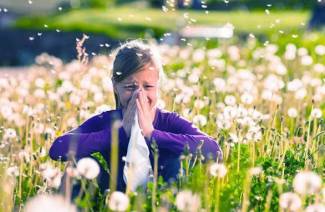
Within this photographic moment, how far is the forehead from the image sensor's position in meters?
3.97

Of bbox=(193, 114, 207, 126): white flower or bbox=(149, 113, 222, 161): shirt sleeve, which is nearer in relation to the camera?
bbox=(149, 113, 222, 161): shirt sleeve

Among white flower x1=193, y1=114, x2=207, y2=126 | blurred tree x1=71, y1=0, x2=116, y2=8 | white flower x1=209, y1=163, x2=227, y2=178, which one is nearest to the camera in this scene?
white flower x1=209, y1=163, x2=227, y2=178

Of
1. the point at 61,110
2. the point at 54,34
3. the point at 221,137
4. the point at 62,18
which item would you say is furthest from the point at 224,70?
the point at 62,18

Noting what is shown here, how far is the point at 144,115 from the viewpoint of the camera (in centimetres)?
381

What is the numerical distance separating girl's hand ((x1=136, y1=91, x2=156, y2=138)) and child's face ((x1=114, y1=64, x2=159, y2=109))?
5 cm

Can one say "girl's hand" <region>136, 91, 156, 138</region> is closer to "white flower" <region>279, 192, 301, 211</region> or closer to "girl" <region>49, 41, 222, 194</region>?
"girl" <region>49, 41, 222, 194</region>

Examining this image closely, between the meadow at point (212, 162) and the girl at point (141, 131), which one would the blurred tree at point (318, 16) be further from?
the girl at point (141, 131)

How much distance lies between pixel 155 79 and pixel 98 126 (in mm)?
347

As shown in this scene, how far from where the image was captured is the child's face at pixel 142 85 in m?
3.92

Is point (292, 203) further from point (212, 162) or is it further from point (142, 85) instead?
point (142, 85)

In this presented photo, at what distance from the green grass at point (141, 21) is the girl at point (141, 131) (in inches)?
601

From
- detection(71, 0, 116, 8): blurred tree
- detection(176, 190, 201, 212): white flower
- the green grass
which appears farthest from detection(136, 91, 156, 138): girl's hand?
detection(71, 0, 116, 8): blurred tree

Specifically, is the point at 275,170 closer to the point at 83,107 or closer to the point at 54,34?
the point at 83,107

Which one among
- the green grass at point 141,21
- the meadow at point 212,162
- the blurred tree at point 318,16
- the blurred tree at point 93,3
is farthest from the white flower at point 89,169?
the blurred tree at point 93,3
